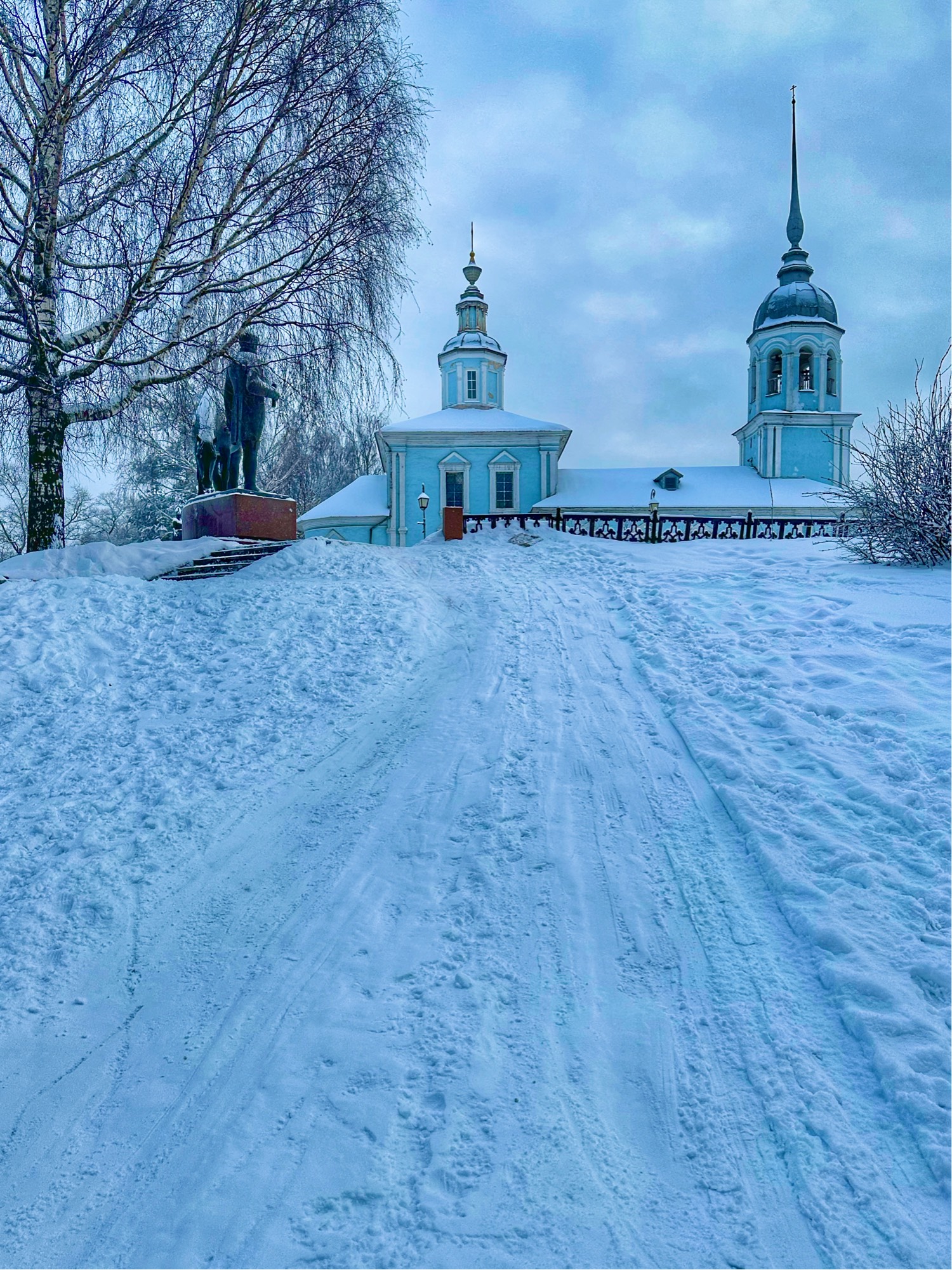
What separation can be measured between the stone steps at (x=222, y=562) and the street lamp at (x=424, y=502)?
1483 cm

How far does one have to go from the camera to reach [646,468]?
30891mm

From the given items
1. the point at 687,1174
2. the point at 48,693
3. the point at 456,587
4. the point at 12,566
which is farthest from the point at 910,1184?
the point at 12,566

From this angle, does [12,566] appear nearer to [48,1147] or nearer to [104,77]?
[104,77]

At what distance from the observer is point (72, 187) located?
30.3ft

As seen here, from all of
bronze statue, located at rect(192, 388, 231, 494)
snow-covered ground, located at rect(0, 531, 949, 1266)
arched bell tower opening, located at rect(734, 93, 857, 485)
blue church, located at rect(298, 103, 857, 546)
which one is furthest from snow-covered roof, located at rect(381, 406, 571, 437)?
snow-covered ground, located at rect(0, 531, 949, 1266)

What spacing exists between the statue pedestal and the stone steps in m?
0.39

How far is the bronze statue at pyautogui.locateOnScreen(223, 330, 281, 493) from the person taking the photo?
34.1 ft

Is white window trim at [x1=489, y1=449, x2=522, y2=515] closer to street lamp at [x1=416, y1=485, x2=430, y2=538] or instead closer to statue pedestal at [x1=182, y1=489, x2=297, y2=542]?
street lamp at [x1=416, y1=485, x2=430, y2=538]

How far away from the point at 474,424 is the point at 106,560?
22.0 meters

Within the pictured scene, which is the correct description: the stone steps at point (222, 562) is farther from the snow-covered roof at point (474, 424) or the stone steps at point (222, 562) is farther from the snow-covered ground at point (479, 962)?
the snow-covered roof at point (474, 424)

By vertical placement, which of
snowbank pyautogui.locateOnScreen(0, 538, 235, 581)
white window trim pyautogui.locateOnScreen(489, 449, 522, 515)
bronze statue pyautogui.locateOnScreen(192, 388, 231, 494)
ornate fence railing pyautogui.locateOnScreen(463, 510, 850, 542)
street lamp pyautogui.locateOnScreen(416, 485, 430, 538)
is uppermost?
white window trim pyautogui.locateOnScreen(489, 449, 522, 515)

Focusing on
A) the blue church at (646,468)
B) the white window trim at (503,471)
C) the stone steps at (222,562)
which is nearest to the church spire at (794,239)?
the blue church at (646,468)

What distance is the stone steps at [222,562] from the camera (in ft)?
30.6

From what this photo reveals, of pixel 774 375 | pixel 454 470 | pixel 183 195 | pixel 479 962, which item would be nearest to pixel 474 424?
pixel 454 470
